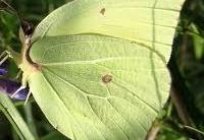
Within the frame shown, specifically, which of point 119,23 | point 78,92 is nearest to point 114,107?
point 78,92

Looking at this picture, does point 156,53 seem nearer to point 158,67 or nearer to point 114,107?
point 158,67

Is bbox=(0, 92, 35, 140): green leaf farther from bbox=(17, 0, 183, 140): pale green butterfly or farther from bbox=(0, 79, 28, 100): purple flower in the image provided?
bbox=(17, 0, 183, 140): pale green butterfly

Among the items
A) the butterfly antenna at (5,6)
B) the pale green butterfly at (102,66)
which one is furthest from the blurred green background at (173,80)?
the pale green butterfly at (102,66)

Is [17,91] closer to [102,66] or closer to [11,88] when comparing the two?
[11,88]

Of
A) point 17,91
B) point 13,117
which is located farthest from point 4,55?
point 13,117

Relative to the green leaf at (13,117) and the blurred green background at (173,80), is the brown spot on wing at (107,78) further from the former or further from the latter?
the green leaf at (13,117)

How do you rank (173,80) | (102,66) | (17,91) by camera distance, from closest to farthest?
(17,91) → (102,66) → (173,80)

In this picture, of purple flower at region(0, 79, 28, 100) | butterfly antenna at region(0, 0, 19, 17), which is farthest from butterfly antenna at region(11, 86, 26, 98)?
butterfly antenna at region(0, 0, 19, 17)
